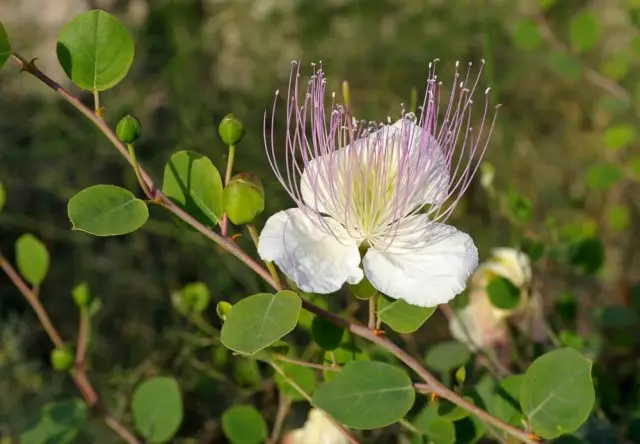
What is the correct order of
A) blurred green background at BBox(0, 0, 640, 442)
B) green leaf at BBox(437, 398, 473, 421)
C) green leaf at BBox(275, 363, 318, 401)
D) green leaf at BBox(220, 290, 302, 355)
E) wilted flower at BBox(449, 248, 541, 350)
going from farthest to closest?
blurred green background at BBox(0, 0, 640, 442) → wilted flower at BBox(449, 248, 541, 350) → green leaf at BBox(275, 363, 318, 401) → green leaf at BBox(437, 398, 473, 421) → green leaf at BBox(220, 290, 302, 355)

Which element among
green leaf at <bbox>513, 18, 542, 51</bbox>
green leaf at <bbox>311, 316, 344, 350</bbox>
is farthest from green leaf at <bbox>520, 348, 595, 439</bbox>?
green leaf at <bbox>513, 18, 542, 51</bbox>

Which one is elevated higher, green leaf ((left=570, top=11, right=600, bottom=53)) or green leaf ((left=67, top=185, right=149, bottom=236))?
green leaf ((left=67, top=185, right=149, bottom=236))

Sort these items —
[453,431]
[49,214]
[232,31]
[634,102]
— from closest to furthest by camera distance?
[453,431]
[634,102]
[49,214]
[232,31]

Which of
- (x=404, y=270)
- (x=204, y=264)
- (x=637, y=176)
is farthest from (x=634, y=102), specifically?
(x=404, y=270)

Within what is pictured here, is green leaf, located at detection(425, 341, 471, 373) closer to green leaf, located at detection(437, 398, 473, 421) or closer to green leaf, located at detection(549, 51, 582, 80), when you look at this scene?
green leaf, located at detection(437, 398, 473, 421)

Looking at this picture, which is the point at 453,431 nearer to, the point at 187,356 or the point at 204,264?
the point at 187,356

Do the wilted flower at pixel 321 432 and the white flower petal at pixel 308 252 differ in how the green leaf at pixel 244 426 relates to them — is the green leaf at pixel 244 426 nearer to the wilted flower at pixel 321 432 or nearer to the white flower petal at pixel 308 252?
the wilted flower at pixel 321 432

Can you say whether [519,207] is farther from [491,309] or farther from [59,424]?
[59,424]
